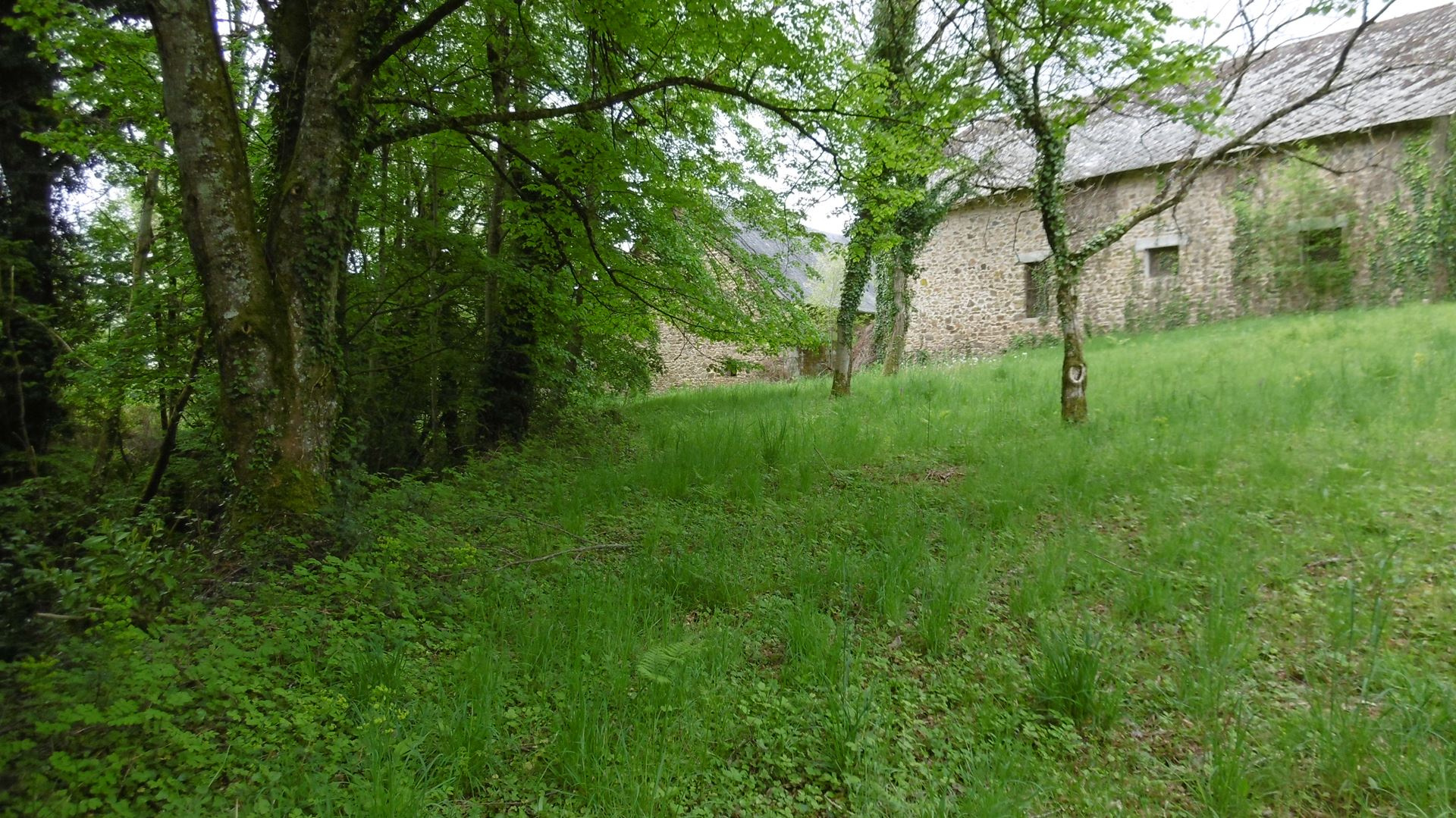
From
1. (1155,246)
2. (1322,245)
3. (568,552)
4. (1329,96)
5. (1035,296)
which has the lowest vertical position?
(568,552)

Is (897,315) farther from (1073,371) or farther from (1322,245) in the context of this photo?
(1322,245)

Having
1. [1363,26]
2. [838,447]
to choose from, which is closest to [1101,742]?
[838,447]

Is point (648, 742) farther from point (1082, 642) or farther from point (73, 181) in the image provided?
point (73, 181)

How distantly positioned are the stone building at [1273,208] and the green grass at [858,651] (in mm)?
8869

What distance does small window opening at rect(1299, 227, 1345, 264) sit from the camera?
1479cm

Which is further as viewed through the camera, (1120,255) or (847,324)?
(1120,255)

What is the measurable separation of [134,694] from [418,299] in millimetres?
7409

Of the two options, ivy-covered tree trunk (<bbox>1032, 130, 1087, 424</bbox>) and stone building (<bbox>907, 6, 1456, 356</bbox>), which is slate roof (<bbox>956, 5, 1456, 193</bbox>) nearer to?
stone building (<bbox>907, 6, 1456, 356</bbox>)

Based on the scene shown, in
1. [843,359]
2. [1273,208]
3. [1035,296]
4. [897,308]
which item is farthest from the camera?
[1035,296]

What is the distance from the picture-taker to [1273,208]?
15273mm

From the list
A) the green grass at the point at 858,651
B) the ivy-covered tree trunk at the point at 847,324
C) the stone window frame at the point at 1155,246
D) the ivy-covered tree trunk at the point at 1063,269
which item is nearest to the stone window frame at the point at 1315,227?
the stone window frame at the point at 1155,246

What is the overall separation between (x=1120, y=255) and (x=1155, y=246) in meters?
0.80

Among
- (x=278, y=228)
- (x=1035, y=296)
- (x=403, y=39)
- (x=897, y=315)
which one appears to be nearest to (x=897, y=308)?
(x=897, y=315)

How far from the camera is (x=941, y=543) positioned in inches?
181
